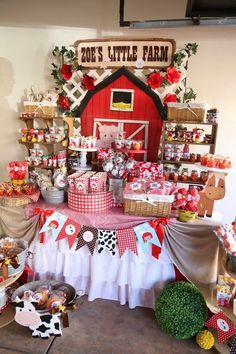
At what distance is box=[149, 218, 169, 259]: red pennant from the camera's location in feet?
6.72

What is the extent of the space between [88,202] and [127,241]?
0.44m

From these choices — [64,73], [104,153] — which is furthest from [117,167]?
[64,73]

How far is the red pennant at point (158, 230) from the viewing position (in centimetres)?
205

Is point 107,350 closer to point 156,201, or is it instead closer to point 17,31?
point 156,201

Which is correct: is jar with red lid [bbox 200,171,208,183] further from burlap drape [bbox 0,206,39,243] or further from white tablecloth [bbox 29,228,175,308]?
burlap drape [bbox 0,206,39,243]

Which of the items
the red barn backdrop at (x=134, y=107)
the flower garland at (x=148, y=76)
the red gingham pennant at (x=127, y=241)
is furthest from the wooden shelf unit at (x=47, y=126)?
the red gingham pennant at (x=127, y=241)

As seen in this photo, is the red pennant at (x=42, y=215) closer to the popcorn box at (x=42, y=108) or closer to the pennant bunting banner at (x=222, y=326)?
the popcorn box at (x=42, y=108)

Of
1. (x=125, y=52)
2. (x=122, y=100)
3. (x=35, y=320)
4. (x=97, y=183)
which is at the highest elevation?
(x=125, y=52)

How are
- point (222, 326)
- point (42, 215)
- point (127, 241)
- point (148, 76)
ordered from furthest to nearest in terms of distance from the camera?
1. point (148, 76)
2. point (42, 215)
3. point (127, 241)
4. point (222, 326)

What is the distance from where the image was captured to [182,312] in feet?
6.23

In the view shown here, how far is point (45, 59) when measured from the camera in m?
2.85

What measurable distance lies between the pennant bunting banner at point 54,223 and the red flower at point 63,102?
3.93ft

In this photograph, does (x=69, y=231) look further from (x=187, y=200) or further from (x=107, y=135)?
(x=107, y=135)

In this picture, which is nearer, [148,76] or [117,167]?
[117,167]
